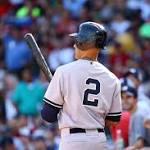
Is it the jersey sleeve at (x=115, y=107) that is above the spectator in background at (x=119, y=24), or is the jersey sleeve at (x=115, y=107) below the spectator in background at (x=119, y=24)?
above

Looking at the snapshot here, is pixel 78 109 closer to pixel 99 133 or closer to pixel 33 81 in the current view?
pixel 99 133

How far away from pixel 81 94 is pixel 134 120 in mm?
1965

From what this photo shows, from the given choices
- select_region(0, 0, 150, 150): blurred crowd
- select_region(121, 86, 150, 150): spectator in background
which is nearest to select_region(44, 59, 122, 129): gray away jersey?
select_region(121, 86, 150, 150): spectator in background

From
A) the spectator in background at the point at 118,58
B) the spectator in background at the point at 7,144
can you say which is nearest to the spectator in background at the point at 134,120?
the spectator in background at the point at 7,144

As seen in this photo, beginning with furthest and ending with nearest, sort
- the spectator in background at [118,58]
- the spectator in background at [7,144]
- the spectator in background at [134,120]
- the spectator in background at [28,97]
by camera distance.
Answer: the spectator in background at [118,58] → the spectator in background at [28,97] → the spectator in background at [7,144] → the spectator in background at [134,120]

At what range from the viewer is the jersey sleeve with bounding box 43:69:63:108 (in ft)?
21.3

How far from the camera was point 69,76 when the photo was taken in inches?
256

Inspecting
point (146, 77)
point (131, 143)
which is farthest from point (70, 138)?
point (146, 77)

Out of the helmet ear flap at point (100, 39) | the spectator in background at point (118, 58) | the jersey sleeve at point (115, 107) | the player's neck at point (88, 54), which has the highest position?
the helmet ear flap at point (100, 39)

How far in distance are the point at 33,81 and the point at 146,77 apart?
2.11 m

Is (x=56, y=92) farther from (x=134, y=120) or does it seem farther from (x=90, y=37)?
(x=134, y=120)

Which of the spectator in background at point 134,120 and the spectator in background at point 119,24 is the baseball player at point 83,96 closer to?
the spectator in background at point 134,120

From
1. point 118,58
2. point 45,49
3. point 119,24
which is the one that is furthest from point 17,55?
point 119,24

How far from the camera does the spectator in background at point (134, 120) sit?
821 cm
